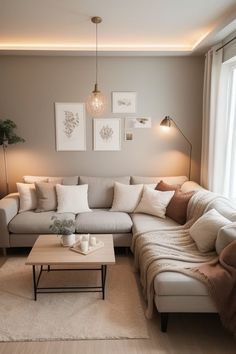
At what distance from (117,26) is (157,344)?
128 inches

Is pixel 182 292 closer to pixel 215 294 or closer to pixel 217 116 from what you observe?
pixel 215 294

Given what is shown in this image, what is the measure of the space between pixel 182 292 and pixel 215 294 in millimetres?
235

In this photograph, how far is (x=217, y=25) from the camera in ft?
9.70

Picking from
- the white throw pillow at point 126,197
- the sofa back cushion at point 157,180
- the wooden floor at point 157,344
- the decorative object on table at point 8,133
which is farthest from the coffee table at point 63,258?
the decorative object on table at point 8,133

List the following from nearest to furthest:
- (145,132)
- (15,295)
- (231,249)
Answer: (231,249) → (15,295) → (145,132)

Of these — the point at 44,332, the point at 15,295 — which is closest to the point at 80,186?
the point at 15,295

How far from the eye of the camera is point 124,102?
399 centimetres

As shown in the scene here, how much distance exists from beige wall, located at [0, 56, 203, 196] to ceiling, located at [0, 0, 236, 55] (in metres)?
0.20

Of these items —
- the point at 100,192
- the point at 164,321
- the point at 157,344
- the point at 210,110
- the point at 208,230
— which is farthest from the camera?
the point at 100,192

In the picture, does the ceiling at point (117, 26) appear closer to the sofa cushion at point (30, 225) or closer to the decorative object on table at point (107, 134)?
the decorative object on table at point (107, 134)

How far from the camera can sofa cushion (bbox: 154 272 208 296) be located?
1.94 metres

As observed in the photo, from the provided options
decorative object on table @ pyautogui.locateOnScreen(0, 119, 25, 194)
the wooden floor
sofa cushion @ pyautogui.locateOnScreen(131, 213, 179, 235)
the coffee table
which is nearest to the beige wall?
decorative object on table @ pyautogui.locateOnScreen(0, 119, 25, 194)

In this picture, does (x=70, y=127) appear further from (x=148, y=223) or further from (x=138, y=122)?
(x=148, y=223)

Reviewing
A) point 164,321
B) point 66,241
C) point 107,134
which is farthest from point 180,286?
point 107,134
